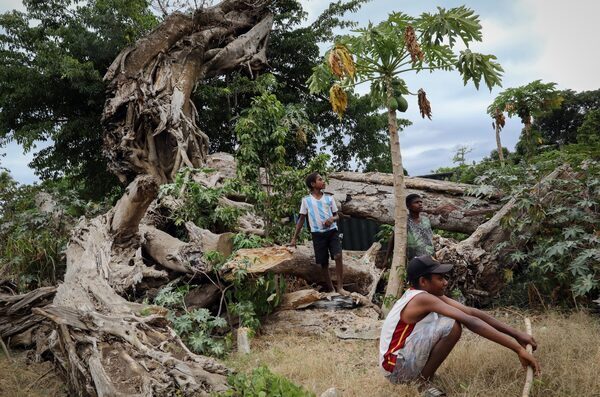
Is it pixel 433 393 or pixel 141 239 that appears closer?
pixel 433 393

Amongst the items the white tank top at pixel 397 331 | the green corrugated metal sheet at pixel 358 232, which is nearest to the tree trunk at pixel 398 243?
the white tank top at pixel 397 331

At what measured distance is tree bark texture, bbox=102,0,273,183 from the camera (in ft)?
29.2

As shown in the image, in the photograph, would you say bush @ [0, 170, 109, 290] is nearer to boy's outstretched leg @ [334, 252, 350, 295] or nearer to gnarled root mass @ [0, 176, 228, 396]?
gnarled root mass @ [0, 176, 228, 396]

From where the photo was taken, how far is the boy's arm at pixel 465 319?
300cm

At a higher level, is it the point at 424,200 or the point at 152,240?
the point at 152,240

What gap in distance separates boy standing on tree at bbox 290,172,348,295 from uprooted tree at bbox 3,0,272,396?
1.34 meters

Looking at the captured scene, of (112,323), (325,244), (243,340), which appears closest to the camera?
(112,323)

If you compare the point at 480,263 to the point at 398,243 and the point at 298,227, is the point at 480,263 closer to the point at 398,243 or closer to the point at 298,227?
the point at 398,243

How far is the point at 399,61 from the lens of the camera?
5867mm

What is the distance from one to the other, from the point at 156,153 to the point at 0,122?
4.29 m

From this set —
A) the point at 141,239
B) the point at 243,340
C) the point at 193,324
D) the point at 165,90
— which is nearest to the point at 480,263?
the point at 243,340

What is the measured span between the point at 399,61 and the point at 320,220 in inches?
81.8

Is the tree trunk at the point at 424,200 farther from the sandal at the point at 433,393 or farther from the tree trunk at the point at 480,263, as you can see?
the sandal at the point at 433,393

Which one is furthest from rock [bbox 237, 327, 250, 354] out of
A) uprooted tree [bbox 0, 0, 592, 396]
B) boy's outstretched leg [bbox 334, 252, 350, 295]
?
boy's outstretched leg [bbox 334, 252, 350, 295]
